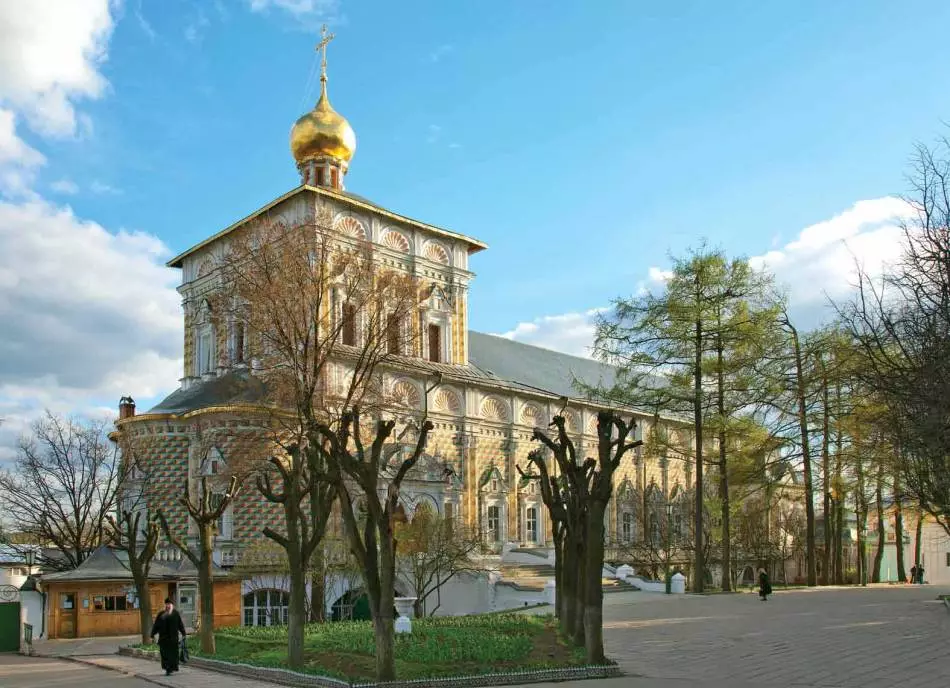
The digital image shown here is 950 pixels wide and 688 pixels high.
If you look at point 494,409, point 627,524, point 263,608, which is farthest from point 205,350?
point 627,524

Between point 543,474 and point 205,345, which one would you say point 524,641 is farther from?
point 205,345

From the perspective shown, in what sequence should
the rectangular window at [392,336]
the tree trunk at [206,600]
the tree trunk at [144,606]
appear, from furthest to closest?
1. the rectangular window at [392,336]
2. the tree trunk at [144,606]
3. the tree trunk at [206,600]

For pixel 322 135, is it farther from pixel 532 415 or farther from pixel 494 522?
pixel 494 522

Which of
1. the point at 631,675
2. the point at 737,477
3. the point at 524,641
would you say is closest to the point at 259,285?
the point at 524,641

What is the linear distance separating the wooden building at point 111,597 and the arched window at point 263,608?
384cm

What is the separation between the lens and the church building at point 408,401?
29.8 m

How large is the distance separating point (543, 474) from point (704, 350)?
12.2 metres

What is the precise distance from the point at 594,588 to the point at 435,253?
2559 centimetres

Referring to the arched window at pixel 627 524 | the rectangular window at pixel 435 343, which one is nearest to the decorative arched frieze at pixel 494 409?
the rectangular window at pixel 435 343

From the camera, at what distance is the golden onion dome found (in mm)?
34656

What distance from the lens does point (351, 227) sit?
34062 mm

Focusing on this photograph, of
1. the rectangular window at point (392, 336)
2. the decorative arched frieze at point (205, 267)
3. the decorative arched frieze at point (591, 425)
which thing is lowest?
the decorative arched frieze at point (591, 425)

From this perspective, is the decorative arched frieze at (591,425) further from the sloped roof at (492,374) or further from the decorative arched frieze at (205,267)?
the decorative arched frieze at (205,267)

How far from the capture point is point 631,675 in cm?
1225
